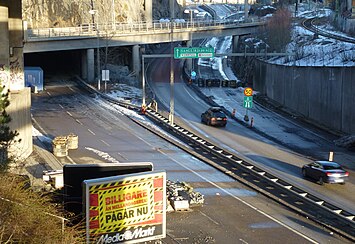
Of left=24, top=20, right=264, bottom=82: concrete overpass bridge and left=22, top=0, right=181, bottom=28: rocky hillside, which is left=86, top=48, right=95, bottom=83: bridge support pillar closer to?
left=24, top=20, right=264, bottom=82: concrete overpass bridge

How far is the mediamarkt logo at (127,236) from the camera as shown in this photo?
12109 millimetres

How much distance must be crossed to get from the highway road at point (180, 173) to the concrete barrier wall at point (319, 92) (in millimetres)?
13972

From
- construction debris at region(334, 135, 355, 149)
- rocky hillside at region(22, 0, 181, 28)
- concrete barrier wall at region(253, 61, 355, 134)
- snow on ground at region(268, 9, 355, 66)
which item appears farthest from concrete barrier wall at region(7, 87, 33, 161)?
rocky hillside at region(22, 0, 181, 28)

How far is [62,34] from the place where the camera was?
60500mm

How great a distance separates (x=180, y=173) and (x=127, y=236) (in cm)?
1591

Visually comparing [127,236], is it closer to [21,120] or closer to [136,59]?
[21,120]

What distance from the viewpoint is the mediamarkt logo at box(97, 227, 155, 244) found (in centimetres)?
1211

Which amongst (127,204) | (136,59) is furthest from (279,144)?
(136,59)

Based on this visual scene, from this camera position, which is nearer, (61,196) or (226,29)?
(61,196)

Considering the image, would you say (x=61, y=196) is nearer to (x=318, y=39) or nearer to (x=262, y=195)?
(x=262, y=195)

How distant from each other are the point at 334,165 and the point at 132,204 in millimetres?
17193

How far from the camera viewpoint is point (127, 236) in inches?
486

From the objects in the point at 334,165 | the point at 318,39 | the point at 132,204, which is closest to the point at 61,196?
the point at 132,204

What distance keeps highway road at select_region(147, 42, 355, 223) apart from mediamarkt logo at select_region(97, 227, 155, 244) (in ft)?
41.7
